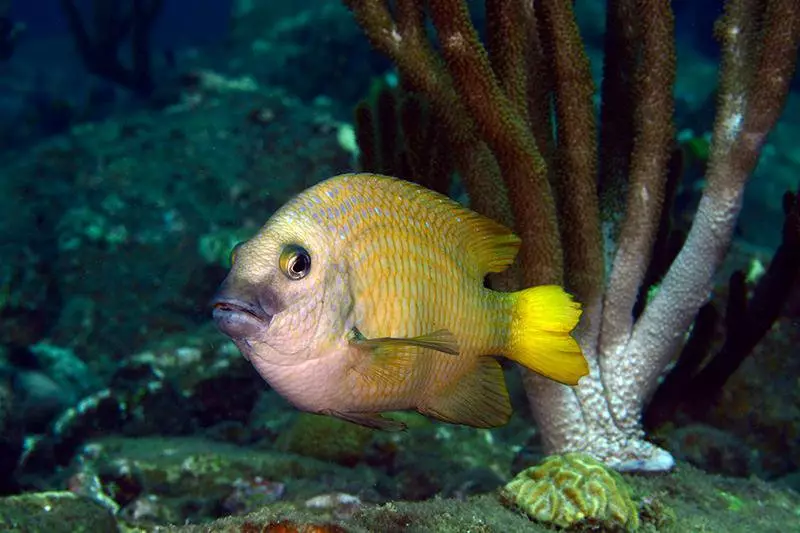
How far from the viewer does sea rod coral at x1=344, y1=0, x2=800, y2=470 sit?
272 centimetres

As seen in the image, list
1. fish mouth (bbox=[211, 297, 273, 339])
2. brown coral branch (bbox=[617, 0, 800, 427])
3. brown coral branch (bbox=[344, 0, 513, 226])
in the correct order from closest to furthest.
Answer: fish mouth (bbox=[211, 297, 273, 339]) → brown coral branch (bbox=[344, 0, 513, 226]) → brown coral branch (bbox=[617, 0, 800, 427])

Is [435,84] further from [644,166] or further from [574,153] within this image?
[644,166]

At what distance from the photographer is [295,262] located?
5.57 ft

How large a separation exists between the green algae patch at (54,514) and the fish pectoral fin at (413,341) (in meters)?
Result: 2.34

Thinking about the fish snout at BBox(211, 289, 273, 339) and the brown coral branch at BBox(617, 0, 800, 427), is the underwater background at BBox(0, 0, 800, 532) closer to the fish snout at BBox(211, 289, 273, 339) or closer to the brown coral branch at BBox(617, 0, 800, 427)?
the brown coral branch at BBox(617, 0, 800, 427)

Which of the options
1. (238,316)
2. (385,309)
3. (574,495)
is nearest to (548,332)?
(385,309)

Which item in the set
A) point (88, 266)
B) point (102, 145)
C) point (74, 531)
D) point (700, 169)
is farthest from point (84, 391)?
point (700, 169)

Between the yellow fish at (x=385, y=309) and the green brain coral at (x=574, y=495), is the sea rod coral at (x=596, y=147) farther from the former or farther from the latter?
the yellow fish at (x=385, y=309)

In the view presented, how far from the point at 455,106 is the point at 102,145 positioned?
8318mm

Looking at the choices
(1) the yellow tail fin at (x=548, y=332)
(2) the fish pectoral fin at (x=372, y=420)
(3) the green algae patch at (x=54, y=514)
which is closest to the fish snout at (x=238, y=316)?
(2) the fish pectoral fin at (x=372, y=420)

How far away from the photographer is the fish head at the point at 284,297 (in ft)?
5.26

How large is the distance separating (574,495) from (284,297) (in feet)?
5.43

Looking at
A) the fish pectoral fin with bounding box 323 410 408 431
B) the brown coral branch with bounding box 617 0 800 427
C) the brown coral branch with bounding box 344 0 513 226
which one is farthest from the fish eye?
the brown coral branch with bounding box 617 0 800 427

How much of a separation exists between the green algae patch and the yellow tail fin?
2.45m
